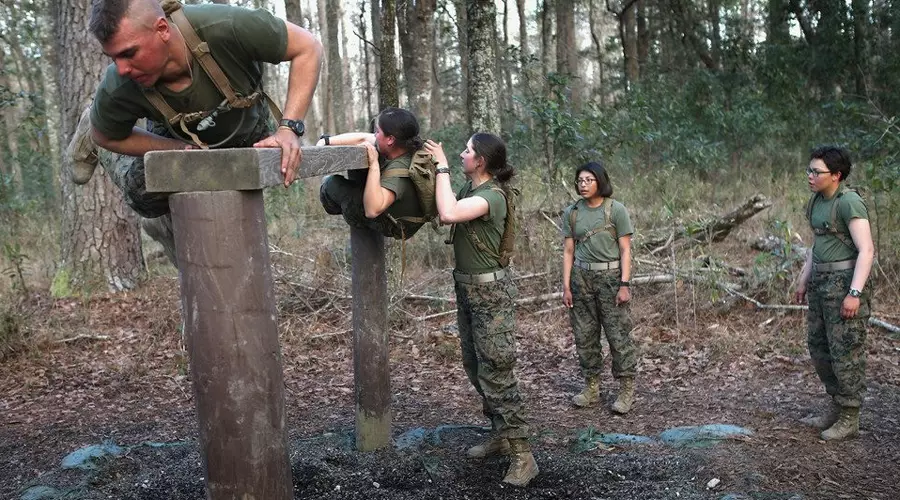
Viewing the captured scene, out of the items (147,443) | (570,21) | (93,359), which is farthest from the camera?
(570,21)

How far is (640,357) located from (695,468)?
2.51 metres

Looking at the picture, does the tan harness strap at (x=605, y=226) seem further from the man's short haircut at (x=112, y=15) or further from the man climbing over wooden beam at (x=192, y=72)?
the man's short haircut at (x=112, y=15)

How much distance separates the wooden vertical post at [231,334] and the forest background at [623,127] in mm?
4348

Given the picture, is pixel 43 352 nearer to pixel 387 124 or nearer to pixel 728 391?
pixel 387 124

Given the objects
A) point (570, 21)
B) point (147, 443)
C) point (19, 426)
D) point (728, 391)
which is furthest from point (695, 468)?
point (570, 21)

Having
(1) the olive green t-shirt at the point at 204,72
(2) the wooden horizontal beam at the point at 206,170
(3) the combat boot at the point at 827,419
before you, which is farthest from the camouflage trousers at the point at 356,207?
(3) the combat boot at the point at 827,419

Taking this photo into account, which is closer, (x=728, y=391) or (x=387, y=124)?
(x=387, y=124)

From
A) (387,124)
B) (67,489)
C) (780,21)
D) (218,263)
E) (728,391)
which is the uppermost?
(780,21)

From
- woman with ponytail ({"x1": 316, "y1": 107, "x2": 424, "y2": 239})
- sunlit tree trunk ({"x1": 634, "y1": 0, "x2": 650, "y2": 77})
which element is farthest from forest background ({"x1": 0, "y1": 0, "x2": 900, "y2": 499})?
sunlit tree trunk ({"x1": 634, "y1": 0, "x2": 650, "y2": 77})

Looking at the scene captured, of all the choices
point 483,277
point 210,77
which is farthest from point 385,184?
point 210,77

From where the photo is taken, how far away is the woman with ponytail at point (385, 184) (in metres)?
3.44

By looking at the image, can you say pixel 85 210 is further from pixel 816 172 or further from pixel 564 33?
pixel 564 33

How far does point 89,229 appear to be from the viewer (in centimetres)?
774

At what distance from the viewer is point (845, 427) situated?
460 centimetres
